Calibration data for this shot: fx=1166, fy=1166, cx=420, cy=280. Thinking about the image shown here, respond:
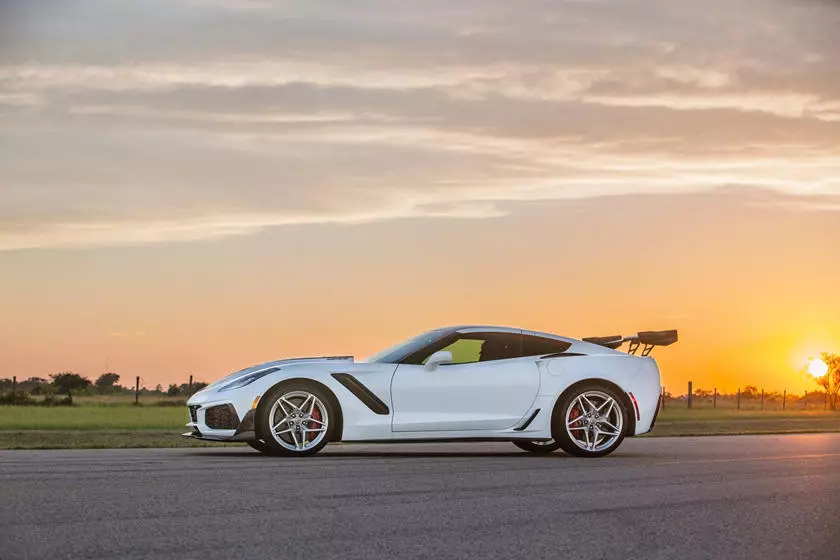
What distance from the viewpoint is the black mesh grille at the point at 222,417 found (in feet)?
38.1

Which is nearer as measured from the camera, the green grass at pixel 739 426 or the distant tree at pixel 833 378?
the green grass at pixel 739 426

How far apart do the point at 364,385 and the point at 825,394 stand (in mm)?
96134

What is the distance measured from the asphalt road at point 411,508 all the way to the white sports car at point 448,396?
41cm

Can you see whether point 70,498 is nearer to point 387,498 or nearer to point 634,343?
point 387,498

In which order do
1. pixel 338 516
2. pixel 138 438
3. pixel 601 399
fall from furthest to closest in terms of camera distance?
pixel 138 438
pixel 601 399
pixel 338 516

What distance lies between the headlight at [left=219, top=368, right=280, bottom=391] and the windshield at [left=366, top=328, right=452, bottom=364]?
46.8 inches

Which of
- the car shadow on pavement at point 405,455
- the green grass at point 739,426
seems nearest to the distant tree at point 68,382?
the green grass at point 739,426

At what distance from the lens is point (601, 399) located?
41.5 ft

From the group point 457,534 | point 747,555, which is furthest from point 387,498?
point 747,555

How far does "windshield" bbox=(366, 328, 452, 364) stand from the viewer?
488 inches

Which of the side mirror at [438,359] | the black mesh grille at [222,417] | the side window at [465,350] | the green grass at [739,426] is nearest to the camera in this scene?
the black mesh grille at [222,417]

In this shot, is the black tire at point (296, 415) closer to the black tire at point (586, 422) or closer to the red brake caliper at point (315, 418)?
the red brake caliper at point (315, 418)

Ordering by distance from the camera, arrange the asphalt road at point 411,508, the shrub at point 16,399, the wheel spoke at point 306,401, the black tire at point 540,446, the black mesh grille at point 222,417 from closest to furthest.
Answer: the asphalt road at point 411,508 → the black mesh grille at point 222,417 → the wheel spoke at point 306,401 → the black tire at point 540,446 → the shrub at point 16,399

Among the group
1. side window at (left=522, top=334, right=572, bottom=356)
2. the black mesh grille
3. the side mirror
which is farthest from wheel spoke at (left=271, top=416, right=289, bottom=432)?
side window at (left=522, top=334, right=572, bottom=356)
